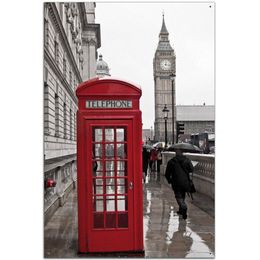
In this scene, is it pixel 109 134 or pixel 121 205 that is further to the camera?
pixel 121 205

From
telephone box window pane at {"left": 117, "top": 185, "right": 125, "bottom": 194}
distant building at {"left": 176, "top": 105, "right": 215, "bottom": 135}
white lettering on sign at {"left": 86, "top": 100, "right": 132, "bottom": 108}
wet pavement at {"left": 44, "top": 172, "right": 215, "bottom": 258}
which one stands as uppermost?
distant building at {"left": 176, "top": 105, "right": 215, "bottom": 135}

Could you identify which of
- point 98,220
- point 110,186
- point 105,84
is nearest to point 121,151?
point 110,186

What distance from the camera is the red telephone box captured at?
261 inches

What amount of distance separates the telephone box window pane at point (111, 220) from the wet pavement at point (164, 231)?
412 millimetres

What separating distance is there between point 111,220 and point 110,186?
502mm

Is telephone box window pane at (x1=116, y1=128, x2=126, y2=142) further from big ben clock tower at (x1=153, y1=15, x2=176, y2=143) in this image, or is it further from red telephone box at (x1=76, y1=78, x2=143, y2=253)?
big ben clock tower at (x1=153, y1=15, x2=176, y2=143)

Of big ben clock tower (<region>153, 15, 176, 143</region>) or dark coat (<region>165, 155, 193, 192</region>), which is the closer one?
dark coat (<region>165, 155, 193, 192</region>)

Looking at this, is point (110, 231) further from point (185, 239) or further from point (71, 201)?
point (71, 201)

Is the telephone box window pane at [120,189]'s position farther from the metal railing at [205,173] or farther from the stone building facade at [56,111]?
the metal railing at [205,173]

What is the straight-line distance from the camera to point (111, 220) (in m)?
6.90

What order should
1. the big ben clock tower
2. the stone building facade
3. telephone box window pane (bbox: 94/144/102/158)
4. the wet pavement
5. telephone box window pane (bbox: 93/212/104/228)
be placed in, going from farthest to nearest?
the big ben clock tower → the stone building facade → the wet pavement → telephone box window pane (bbox: 93/212/104/228) → telephone box window pane (bbox: 94/144/102/158)

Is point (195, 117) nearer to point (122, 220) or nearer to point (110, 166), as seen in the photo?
point (122, 220)

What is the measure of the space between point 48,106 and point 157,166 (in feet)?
34.5

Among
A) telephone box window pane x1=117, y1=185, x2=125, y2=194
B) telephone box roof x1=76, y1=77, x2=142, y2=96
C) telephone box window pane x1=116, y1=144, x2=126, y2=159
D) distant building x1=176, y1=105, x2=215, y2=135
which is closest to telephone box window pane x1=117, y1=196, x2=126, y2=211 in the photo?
telephone box window pane x1=117, y1=185, x2=125, y2=194
